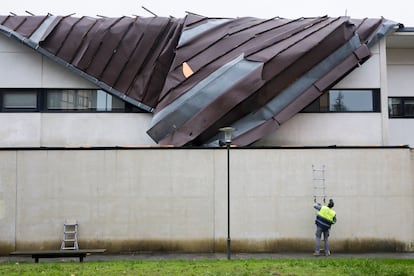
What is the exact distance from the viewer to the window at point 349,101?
66.4 feet

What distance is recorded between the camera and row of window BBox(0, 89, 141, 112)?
20234 millimetres

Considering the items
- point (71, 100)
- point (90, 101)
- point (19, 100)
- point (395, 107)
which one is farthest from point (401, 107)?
point (19, 100)

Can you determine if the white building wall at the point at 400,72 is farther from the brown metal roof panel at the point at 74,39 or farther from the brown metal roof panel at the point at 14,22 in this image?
the brown metal roof panel at the point at 14,22

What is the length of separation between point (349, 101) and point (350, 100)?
0.19 ft

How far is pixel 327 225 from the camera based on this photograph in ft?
52.1

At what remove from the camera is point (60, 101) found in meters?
20.4

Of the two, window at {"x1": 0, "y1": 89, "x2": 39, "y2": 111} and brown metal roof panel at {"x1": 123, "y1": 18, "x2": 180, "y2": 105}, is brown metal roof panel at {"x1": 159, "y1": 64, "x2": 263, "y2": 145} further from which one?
window at {"x1": 0, "y1": 89, "x2": 39, "y2": 111}

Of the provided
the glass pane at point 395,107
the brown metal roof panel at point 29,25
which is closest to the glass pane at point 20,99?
the brown metal roof panel at point 29,25

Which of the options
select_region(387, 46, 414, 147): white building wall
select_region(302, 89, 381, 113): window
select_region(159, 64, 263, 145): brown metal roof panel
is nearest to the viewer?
select_region(159, 64, 263, 145): brown metal roof panel

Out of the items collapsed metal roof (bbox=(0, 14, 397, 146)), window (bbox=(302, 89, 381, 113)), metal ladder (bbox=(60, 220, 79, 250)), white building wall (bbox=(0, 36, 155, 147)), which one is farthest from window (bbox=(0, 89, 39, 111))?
window (bbox=(302, 89, 381, 113))

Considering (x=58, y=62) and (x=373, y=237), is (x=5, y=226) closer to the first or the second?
(x=58, y=62)

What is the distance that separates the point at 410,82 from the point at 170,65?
1090cm

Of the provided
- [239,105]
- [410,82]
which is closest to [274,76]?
[239,105]

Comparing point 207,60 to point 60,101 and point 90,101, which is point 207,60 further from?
point 60,101
